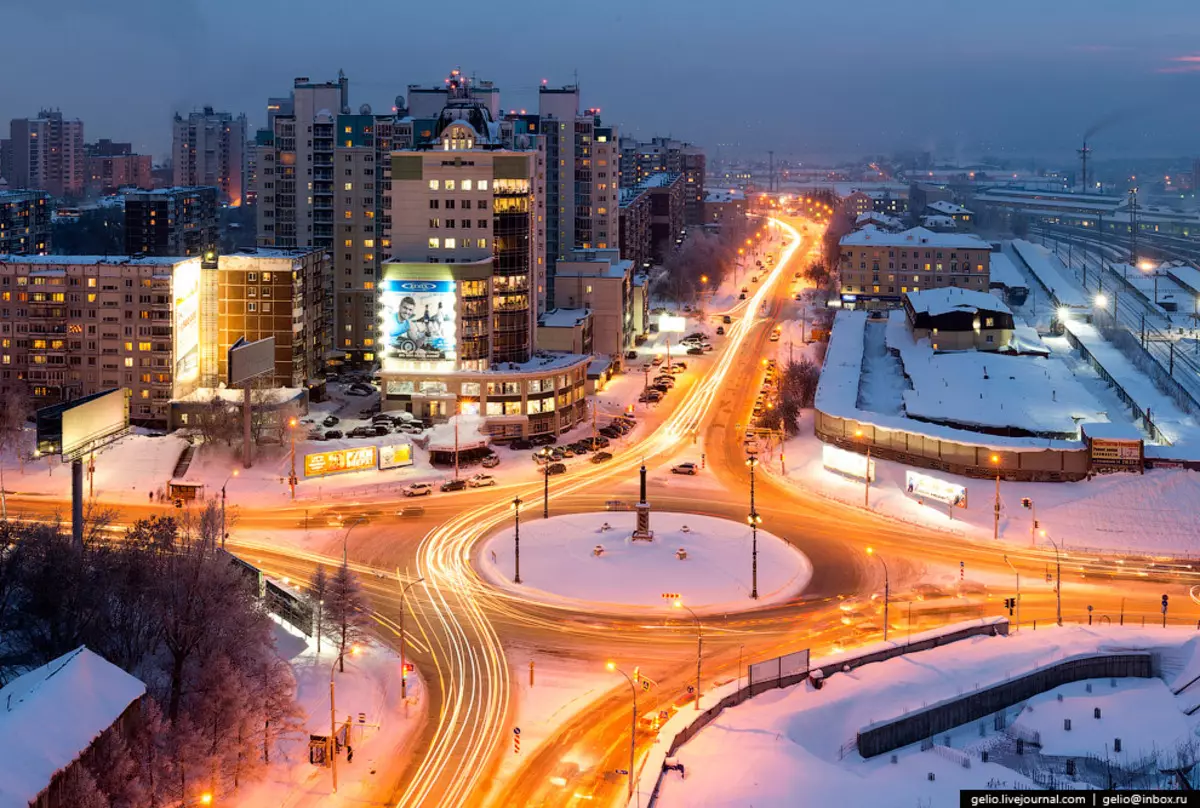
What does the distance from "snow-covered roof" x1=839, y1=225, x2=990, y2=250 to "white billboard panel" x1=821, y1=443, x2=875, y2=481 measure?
64.3m

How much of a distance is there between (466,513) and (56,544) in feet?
70.8

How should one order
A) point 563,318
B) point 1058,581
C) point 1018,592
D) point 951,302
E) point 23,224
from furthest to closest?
point 23,224 → point 951,302 → point 563,318 → point 1018,592 → point 1058,581

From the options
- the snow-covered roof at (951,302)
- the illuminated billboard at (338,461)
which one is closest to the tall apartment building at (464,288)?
the illuminated billboard at (338,461)

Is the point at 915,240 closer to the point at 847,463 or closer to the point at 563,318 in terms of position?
the point at 563,318

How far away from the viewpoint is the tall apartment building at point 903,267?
128250 millimetres

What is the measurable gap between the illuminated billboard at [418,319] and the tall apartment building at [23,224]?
51779 millimetres

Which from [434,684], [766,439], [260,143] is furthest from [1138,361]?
[434,684]

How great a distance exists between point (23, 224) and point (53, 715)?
101092 mm

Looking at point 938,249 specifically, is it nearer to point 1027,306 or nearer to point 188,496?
point 1027,306

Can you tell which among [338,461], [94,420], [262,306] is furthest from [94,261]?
[338,461]

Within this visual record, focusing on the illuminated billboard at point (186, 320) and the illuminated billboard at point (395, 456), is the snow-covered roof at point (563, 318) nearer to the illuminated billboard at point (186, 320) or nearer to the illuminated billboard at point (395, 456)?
the illuminated billboard at point (395, 456)

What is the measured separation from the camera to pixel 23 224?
397 ft

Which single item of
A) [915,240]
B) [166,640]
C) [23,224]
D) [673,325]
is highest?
[23,224]

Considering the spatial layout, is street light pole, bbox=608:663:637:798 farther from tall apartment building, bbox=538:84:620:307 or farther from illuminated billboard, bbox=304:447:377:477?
tall apartment building, bbox=538:84:620:307
